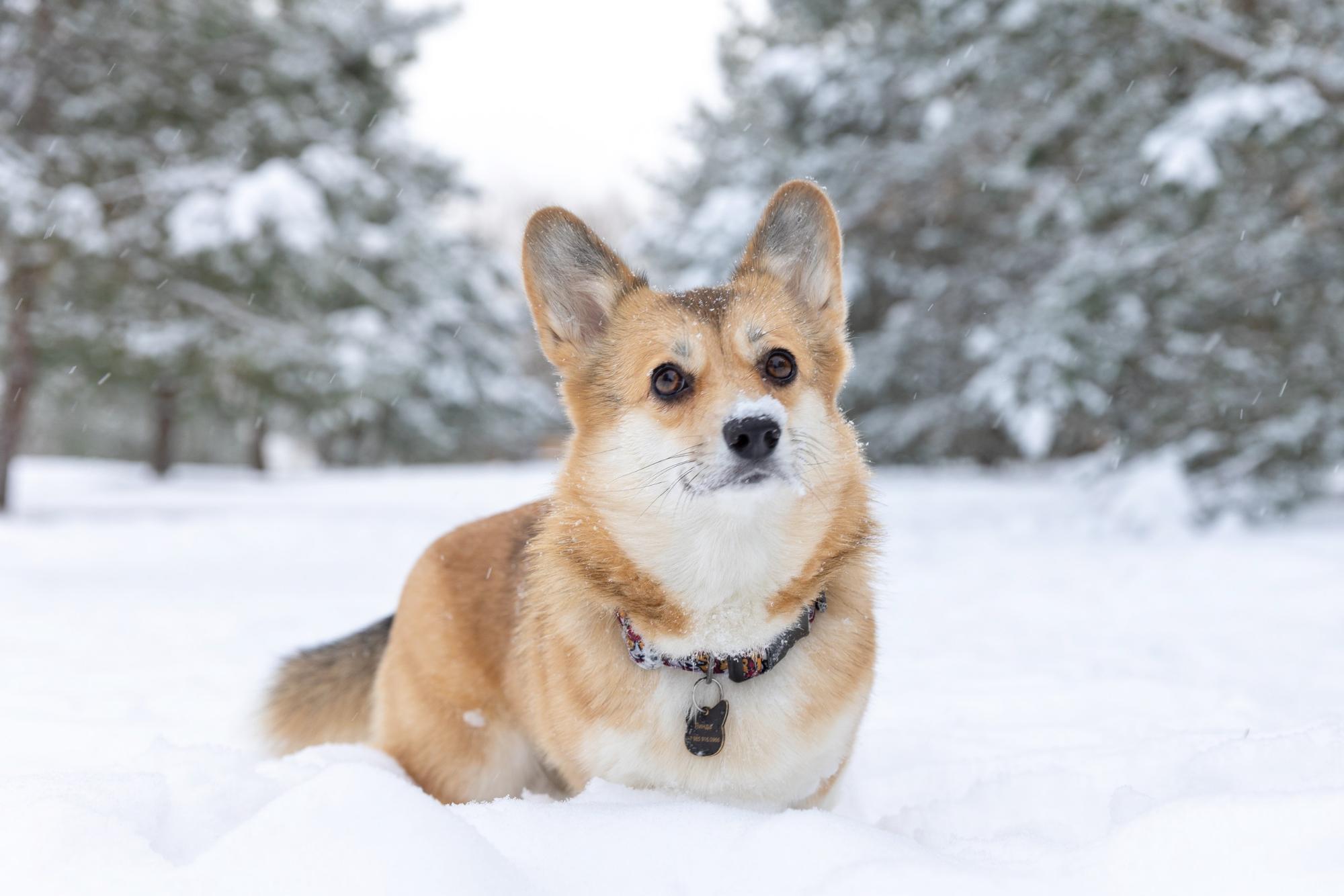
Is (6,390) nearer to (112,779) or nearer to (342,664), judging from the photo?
(342,664)

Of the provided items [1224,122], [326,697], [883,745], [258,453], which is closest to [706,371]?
[883,745]

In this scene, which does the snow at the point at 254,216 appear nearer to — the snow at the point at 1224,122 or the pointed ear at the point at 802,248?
the pointed ear at the point at 802,248

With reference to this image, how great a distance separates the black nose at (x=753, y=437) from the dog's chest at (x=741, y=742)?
0.55m

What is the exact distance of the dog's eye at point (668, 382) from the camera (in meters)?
2.46

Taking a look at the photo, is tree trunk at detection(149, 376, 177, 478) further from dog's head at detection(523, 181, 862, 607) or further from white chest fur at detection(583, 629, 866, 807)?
white chest fur at detection(583, 629, 866, 807)

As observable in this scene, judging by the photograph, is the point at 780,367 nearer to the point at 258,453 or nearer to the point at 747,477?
the point at 747,477

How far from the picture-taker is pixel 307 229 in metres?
7.55

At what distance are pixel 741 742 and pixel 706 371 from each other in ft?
3.22

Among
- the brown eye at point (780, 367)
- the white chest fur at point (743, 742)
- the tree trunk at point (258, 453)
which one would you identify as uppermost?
the brown eye at point (780, 367)

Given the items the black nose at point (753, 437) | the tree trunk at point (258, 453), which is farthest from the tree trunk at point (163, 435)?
the black nose at point (753, 437)

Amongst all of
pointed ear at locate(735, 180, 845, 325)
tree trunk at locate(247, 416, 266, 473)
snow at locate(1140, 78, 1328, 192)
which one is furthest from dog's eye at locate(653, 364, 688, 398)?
tree trunk at locate(247, 416, 266, 473)

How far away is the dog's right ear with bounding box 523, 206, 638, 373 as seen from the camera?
2643 mm

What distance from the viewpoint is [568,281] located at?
2.79 metres

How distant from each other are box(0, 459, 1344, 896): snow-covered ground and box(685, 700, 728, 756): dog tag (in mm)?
125
